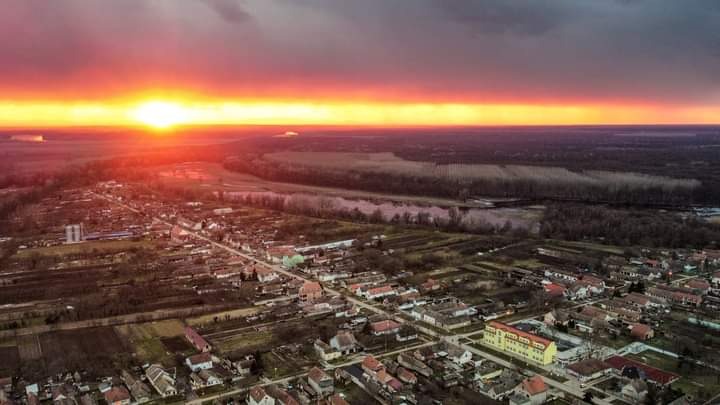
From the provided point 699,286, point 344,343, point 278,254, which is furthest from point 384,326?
point 699,286

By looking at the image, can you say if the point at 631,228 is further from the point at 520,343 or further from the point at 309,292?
the point at 309,292

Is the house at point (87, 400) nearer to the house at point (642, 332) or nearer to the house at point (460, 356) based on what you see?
the house at point (460, 356)

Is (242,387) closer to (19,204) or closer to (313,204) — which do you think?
(313,204)

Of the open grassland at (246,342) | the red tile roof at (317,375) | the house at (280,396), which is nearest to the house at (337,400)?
the house at (280,396)

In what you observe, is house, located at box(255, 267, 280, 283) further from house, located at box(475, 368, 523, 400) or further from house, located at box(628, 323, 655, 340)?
house, located at box(628, 323, 655, 340)

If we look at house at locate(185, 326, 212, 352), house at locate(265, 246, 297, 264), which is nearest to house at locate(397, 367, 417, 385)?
house at locate(185, 326, 212, 352)
